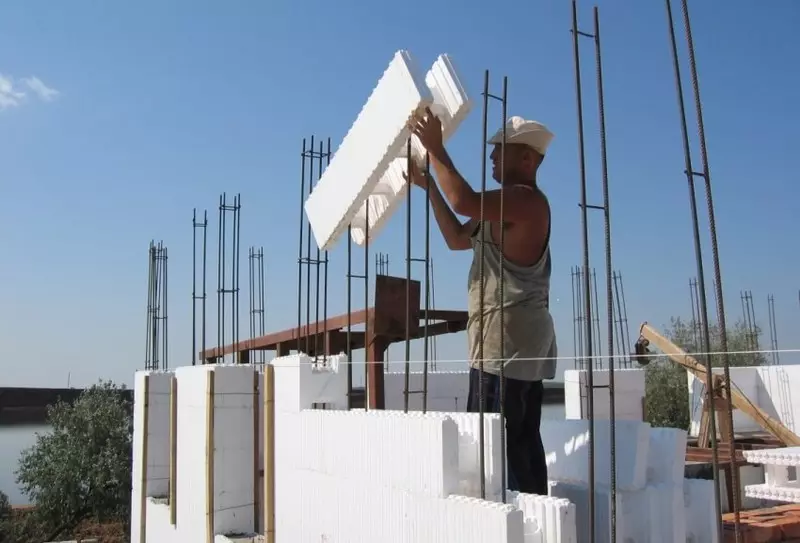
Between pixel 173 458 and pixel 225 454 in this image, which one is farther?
pixel 173 458

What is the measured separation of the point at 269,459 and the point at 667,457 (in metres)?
3.05

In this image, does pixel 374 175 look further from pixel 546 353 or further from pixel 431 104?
pixel 546 353

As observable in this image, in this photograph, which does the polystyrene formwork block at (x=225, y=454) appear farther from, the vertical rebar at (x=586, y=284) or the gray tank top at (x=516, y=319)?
the vertical rebar at (x=586, y=284)

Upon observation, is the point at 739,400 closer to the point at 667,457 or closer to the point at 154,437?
the point at 667,457

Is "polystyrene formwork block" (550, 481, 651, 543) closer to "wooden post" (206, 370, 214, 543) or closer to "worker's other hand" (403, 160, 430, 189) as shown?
"worker's other hand" (403, 160, 430, 189)

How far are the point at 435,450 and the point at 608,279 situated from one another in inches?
39.9

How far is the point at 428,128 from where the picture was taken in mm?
3314

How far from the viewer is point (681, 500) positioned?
10.4 feet

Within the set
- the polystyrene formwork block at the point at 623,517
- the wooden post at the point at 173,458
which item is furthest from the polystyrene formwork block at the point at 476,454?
the wooden post at the point at 173,458

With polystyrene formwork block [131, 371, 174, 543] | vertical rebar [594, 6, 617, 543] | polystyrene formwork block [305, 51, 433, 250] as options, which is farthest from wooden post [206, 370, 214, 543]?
vertical rebar [594, 6, 617, 543]

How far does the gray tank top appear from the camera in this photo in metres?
3.19

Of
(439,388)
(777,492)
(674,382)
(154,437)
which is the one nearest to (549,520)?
(777,492)

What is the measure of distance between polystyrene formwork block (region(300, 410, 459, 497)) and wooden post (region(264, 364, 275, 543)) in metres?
0.90

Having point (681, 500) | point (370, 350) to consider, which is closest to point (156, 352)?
point (370, 350)
